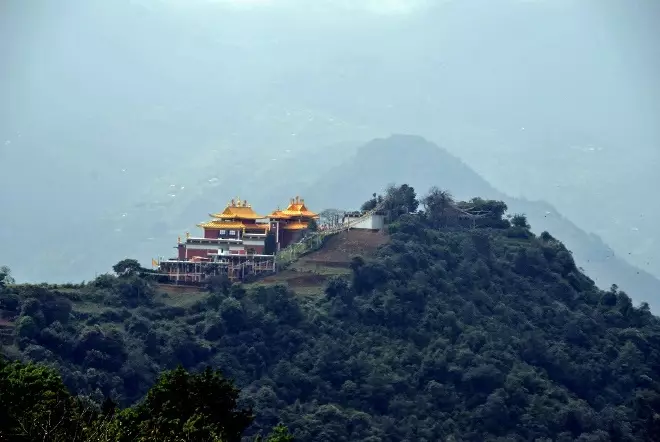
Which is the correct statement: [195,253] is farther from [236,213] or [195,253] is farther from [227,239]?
[236,213]

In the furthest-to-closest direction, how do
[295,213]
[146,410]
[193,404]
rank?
[295,213] < [193,404] < [146,410]

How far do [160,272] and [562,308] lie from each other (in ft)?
47.4

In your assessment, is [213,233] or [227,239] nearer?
[227,239]

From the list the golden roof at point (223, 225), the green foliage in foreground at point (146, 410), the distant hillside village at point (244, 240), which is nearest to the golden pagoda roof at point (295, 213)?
the distant hillside village at point (244, 240)

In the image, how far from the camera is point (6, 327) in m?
48.2

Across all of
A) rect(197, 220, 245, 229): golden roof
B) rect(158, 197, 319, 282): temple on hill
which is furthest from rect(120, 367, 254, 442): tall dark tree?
rect(197, 220, 245, 229): golden roof

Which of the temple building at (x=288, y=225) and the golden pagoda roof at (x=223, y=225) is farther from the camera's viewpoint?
the temple building at (x=288, y=225)

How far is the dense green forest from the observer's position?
47469 mm

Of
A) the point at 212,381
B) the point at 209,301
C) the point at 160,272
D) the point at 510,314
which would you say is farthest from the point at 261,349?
the point at 212,381

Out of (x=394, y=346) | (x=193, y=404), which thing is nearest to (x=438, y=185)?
(x=394, y=346)

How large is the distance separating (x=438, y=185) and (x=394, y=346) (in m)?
66.4

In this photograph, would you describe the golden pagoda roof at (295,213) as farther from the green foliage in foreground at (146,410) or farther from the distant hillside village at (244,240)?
the green foliage in foreground at (146,410)

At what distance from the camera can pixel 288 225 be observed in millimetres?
58312

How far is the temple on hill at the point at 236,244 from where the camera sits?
55.0 meters
